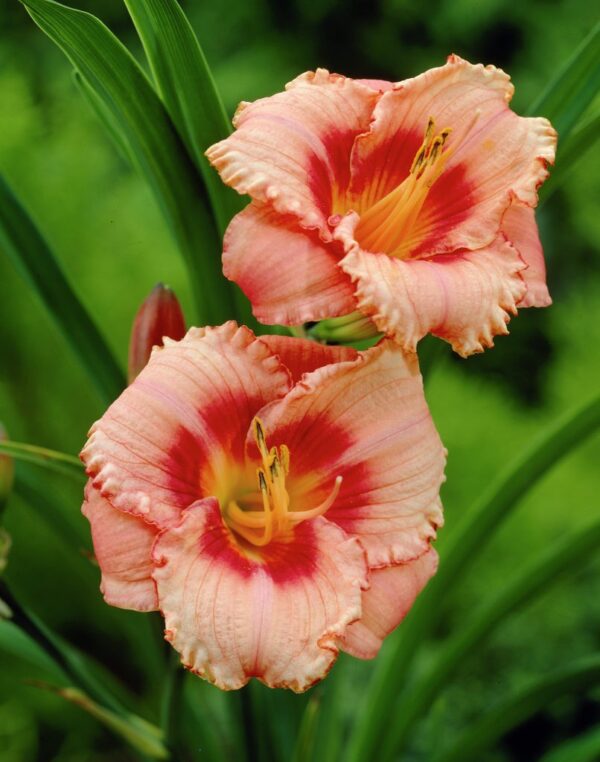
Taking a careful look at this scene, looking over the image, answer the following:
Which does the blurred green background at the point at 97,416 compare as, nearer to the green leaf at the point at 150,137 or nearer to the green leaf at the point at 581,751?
the green leaf at the point at 581,751

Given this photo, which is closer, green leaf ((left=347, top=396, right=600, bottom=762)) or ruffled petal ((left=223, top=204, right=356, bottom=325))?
ruffled petal ((left=223, top=204, right=356, bottom=325))

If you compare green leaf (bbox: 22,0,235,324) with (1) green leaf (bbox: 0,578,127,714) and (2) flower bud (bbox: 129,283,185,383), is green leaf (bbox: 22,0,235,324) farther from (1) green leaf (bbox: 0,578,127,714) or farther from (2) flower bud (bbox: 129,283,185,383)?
(1) green leaf (bbox: 0,578,127,714)

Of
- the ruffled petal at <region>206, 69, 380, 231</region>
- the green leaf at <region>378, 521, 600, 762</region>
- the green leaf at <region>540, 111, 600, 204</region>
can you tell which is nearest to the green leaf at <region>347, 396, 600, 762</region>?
the green leaf at <region>378, 521, 600, 762</region>

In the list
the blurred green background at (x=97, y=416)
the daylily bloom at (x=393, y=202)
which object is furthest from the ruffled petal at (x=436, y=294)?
the blurred green background at (x=97, y=416)

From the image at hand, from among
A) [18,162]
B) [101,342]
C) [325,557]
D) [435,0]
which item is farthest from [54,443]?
[435,0]

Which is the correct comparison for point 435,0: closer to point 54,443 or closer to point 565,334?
point 565,334
